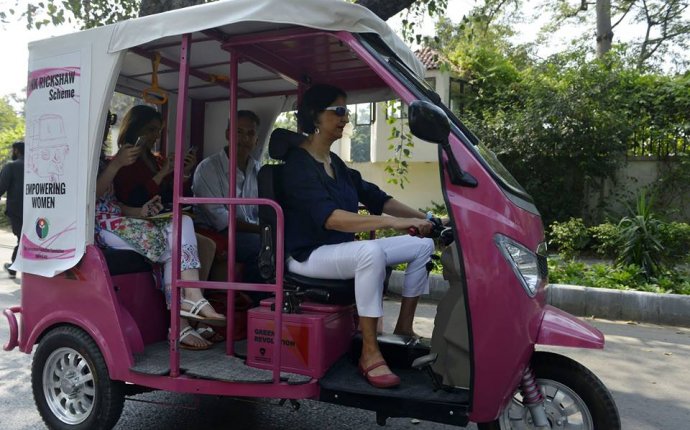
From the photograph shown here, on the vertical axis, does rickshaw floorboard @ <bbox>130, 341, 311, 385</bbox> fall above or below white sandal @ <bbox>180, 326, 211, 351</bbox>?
below

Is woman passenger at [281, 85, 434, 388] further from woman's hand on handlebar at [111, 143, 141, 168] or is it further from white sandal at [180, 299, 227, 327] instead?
woman's hand on handlebar at [111, 143, 141, 168]

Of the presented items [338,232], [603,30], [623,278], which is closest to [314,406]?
[338,232]

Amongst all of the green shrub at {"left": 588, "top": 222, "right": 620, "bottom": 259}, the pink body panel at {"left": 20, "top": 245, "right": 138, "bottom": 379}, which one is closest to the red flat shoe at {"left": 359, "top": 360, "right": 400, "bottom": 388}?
the pink body panel at {"left": 20, "top": 245, "right": 138, "bottom": 379}

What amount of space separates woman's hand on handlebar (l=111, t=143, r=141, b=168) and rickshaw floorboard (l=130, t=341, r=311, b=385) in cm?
110

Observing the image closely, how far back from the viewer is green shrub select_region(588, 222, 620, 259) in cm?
882

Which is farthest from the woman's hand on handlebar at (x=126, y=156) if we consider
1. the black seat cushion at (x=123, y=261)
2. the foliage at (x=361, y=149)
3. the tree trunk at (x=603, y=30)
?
the tree trunk at (x=603, y=30)

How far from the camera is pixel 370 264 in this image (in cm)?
290

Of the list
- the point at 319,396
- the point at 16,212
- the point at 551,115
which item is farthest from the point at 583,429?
the point at 551,115

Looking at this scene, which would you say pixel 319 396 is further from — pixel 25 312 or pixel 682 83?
pixel 682 83

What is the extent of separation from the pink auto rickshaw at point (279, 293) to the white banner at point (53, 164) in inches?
0.4

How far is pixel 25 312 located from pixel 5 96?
5874cm

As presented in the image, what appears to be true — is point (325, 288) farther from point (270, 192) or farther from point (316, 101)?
point (316, 101)

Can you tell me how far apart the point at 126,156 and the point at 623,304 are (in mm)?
5543

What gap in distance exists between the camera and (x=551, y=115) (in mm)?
12922
